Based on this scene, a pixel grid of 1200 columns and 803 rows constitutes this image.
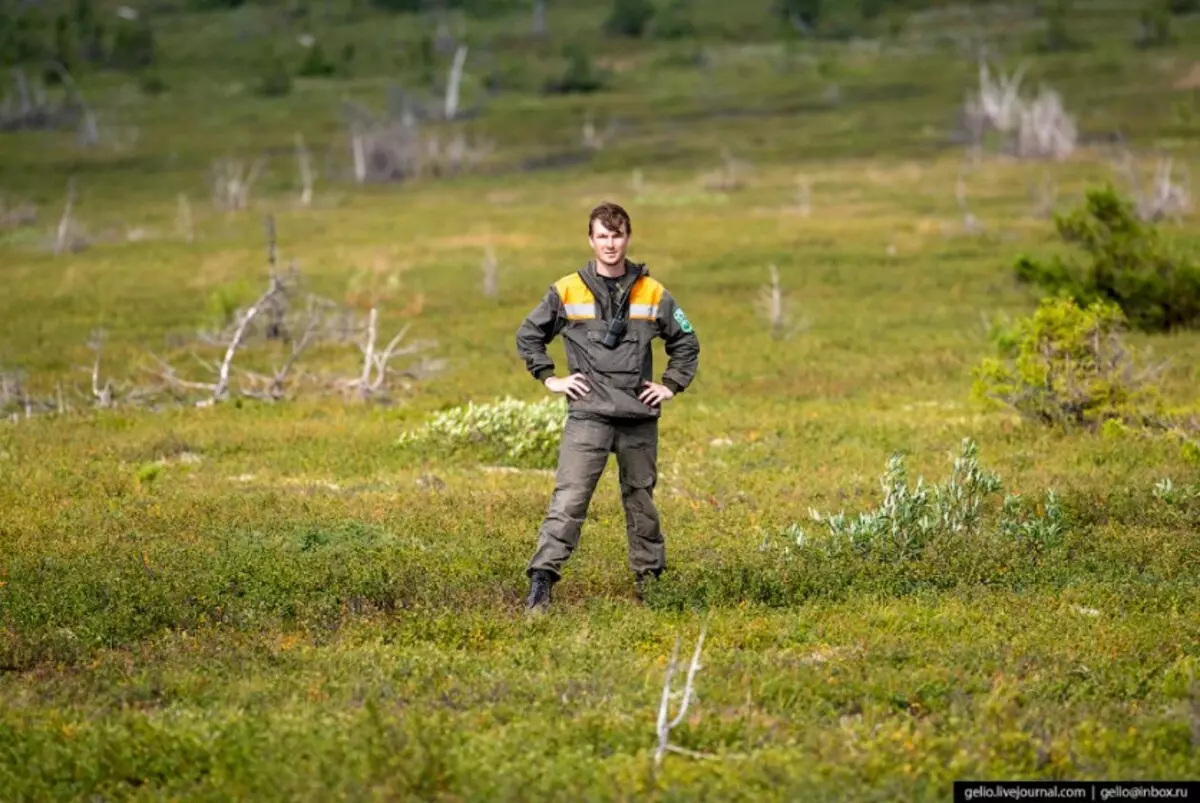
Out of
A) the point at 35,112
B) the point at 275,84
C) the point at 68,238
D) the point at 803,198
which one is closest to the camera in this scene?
the point at 68,238

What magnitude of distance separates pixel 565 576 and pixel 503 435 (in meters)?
5.40

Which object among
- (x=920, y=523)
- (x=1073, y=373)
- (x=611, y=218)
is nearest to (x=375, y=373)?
(x=1073, y=373)

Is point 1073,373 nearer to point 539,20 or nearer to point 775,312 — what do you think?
point 775,312

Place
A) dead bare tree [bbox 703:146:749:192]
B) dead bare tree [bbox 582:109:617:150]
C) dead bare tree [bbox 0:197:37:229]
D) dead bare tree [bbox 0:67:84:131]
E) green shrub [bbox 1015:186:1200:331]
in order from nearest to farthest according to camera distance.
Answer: green shrub [bbox 1015:186:1200:331] < dead bare tree [bbox 0:197:37:229] < dead bare tree [bbox 703:146:749:192] < dead bare tree [bbox 582:109:617:150] < dead bare tree [bbox 0:67:84:131]

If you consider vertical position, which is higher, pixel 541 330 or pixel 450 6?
pixel 450 6

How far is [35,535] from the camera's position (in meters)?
11.2

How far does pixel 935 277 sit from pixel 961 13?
226 ft

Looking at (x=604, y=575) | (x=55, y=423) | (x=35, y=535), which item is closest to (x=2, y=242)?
(x=55, y=423)

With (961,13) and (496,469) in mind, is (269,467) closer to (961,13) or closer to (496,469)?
(496,469)

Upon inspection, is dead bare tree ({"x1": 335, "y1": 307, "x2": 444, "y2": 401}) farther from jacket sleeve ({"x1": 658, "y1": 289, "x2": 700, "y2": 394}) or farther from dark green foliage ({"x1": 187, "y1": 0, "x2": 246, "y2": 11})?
dark green foliage ({"x1": 187, "y1": 0, "x2": 246, "y2": 11})

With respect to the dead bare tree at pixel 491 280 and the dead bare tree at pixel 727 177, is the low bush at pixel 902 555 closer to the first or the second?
the dead bare tree at pixel 491 280

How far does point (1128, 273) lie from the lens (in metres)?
23.5

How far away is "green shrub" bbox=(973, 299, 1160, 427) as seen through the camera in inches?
607

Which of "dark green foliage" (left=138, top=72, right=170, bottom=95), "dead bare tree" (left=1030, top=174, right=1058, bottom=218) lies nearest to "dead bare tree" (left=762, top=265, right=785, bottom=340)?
"dead bare tree" (left=1030, top=174, right=1058, bottom=218)
